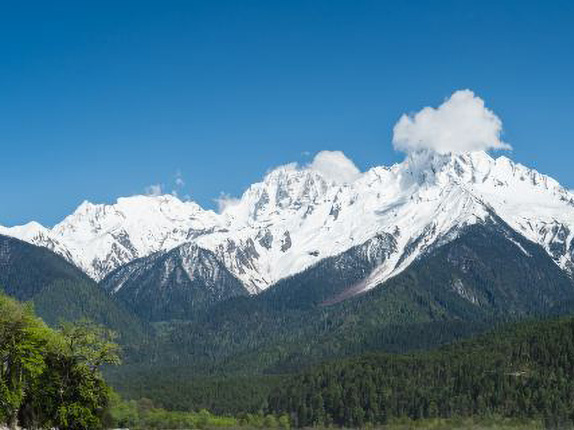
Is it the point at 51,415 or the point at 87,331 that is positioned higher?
the point at 87,331

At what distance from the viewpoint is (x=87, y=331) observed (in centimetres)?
15162

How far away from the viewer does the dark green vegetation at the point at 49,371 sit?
13825 centimetres

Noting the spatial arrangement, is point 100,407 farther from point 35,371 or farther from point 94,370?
point 35,371

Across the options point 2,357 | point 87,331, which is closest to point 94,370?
point 87,331

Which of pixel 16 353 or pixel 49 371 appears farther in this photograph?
pixel 49 371

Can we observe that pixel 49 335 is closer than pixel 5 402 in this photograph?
No

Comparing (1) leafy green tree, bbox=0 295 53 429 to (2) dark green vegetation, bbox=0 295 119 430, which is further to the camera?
(2) dark green vegetation, bbox=0 295 119 430

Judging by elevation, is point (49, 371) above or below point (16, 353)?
below

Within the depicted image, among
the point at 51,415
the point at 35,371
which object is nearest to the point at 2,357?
the point at 35,371

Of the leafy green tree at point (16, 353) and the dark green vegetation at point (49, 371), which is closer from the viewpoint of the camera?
the leafy green tree at point (16, 353)

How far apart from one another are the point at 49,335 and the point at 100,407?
1788 centimetres

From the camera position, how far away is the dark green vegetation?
138m

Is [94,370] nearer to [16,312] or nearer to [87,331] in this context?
[87,331]

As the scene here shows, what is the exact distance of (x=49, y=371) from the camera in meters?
148
